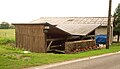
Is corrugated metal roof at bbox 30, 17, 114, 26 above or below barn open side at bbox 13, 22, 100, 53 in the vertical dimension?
above

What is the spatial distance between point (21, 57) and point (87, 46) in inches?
446

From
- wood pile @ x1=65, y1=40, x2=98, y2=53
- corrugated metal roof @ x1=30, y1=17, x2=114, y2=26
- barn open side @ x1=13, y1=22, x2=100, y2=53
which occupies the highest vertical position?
corrugated metal roof @ x1=30, y1=17, x2=114, y2=26

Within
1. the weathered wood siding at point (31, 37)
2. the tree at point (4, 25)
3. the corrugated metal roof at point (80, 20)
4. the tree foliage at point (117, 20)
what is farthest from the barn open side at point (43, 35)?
the tree at point (4, 25)

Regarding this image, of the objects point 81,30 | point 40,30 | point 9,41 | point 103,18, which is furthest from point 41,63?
point 103,18

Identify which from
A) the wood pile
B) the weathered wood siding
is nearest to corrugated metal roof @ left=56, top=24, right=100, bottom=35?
the wood pile

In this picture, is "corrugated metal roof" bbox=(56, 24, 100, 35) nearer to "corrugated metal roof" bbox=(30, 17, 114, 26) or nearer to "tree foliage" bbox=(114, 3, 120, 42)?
"corrugated metal roof" bbox=(30, 17, 114, 26)

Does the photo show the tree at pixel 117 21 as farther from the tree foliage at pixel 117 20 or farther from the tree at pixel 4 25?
the tree at pixel 4 25

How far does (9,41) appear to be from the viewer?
1366 inches

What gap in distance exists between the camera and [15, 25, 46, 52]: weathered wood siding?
2280cm

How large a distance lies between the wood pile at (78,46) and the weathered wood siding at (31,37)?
2289 millimetres

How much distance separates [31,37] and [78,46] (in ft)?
15.9

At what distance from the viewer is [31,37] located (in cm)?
2423

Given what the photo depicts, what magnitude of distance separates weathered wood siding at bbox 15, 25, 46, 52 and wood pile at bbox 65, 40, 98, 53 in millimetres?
2289

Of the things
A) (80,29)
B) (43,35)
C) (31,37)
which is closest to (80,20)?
(80,29)
